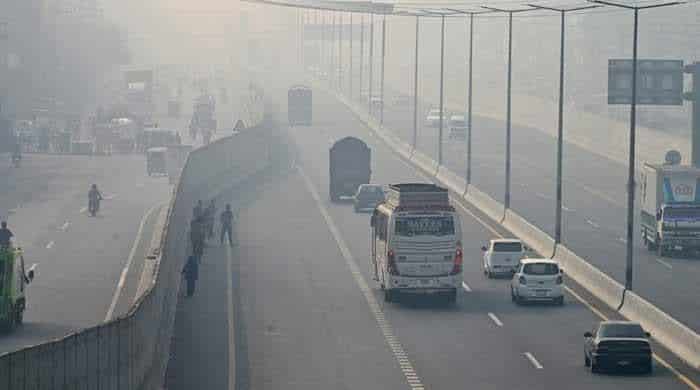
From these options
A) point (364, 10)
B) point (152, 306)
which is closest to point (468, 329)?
point (152, 306)

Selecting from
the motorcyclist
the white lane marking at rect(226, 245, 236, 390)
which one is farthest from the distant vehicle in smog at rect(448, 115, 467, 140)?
the white lane marking at rect(226, 245, 236, 390)

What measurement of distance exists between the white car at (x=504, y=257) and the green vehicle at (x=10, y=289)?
18633mm

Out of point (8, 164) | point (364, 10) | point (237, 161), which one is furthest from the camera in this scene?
point (364, 10)

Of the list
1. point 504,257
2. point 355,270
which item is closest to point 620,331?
point 504,257

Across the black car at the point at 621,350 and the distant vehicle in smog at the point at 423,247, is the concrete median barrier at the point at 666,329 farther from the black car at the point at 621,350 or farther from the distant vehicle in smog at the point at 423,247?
the distant vehicle in smog at the point at 423,247

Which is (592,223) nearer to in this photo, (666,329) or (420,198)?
(420,198)

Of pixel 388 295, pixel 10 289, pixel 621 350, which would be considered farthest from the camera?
pixel 388 295

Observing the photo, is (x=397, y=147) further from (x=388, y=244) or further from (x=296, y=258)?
Answer: (x=388, y=244)

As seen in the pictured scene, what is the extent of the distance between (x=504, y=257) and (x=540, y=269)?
24.7 ft

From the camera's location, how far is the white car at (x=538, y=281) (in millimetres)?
53469

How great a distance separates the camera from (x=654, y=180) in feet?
232

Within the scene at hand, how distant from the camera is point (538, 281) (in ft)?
176

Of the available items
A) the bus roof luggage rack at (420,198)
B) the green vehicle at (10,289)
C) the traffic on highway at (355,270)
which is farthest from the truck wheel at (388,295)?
the green vehicle at (10,289)

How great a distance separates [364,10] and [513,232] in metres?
109
